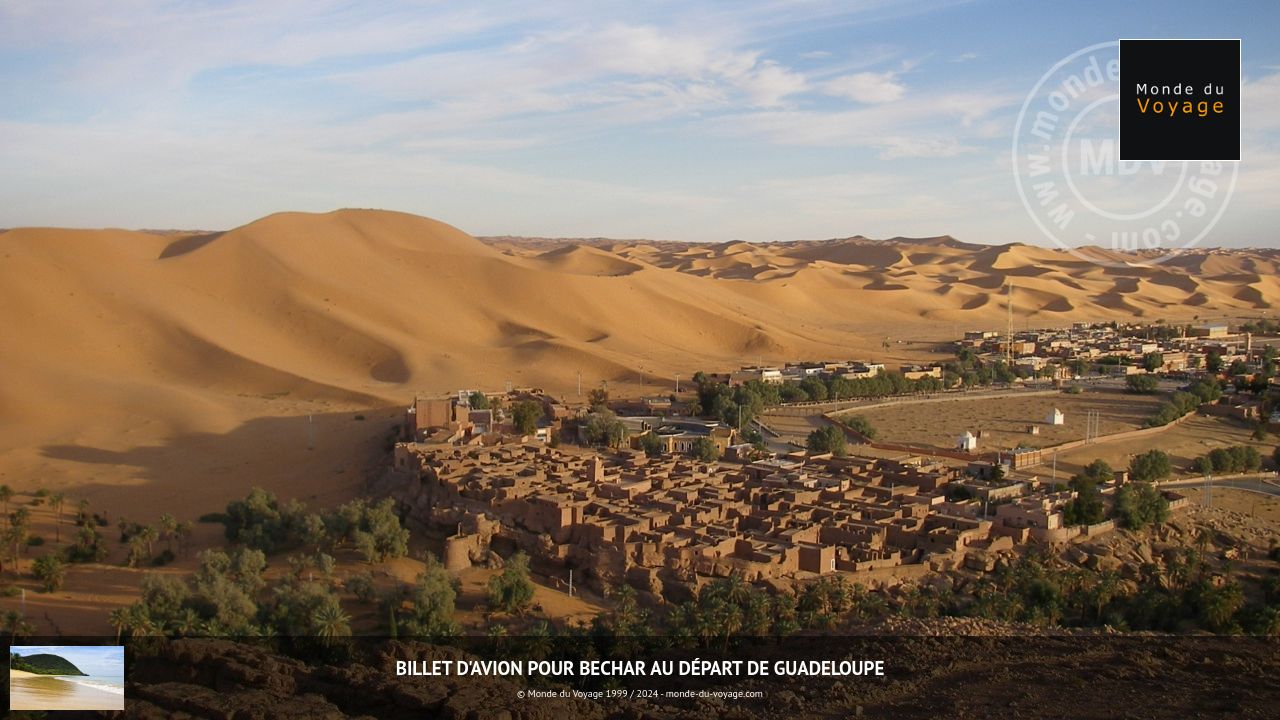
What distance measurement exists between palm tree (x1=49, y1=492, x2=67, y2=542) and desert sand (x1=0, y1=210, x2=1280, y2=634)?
0.16 m

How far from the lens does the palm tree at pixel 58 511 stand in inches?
675

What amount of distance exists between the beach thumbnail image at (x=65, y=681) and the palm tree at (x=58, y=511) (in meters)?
8.12

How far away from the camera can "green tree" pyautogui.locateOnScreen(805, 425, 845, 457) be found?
25.1m

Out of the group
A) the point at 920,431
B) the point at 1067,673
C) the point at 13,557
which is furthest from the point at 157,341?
the point at 1067,673

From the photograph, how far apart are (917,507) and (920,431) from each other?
12826 millimetres

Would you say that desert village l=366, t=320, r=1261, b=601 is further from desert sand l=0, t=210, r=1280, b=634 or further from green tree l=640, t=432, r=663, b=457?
desert sand l=0, t=210, r=1280, b=634

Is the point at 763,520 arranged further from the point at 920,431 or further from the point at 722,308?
the point at 722,308

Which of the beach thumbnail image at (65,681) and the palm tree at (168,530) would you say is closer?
the beach thumbnail image at (65,681)

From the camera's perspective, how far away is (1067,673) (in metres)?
10.6

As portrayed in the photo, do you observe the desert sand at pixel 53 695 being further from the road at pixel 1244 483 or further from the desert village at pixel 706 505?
the road at pixel 1244 483

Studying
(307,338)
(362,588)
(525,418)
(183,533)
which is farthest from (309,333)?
(362,588)

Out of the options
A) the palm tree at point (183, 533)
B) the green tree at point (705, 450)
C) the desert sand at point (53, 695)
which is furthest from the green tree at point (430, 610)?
the green tree at point (705, 450)

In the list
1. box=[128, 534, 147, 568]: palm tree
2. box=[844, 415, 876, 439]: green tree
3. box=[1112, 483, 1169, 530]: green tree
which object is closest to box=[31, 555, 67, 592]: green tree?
box=[128, 534, 147, 568]: palm tree

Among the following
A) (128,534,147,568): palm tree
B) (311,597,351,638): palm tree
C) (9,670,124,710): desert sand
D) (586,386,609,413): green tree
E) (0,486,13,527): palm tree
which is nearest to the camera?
(9,670,124,710): desert sand
